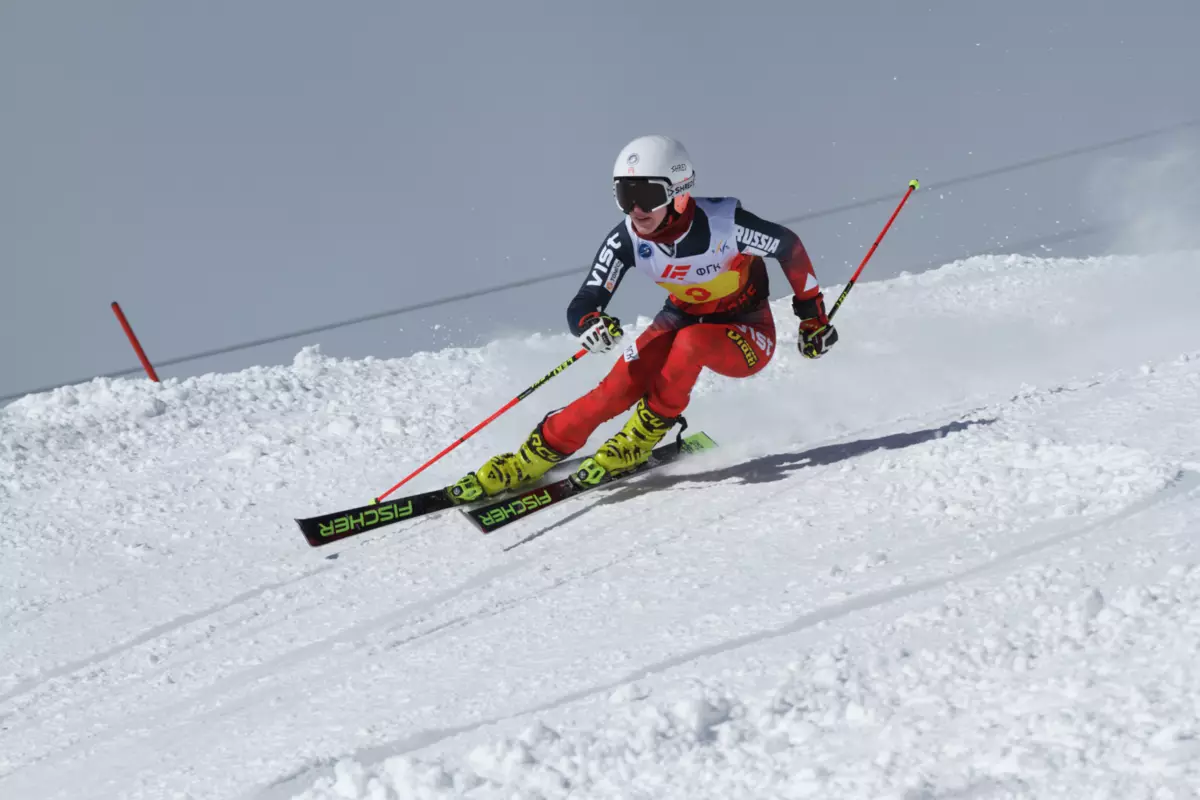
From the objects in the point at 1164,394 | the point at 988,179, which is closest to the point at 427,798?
the point at 1164,394

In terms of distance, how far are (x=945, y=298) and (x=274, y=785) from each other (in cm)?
728

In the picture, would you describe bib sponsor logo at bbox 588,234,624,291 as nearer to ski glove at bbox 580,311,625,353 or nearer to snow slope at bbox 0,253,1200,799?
ski glove at bbox 580,311,625,353

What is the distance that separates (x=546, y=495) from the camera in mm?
5410

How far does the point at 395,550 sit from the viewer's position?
516 cm

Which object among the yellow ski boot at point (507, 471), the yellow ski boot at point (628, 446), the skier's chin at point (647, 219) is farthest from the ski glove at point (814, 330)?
the yellow ski boot at point (507, 471)

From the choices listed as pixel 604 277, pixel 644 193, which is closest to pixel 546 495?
pixel 604 277

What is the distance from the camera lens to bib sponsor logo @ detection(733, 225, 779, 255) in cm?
525

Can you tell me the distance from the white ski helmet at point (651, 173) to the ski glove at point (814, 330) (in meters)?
0.93

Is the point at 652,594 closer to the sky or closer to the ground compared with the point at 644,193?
closer to the ground

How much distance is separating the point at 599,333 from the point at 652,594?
1516 mm

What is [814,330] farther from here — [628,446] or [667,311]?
[628,446]

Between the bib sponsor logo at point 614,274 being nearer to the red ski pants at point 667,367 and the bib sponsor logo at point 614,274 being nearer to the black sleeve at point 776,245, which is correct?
the red ski pants at point 667,367

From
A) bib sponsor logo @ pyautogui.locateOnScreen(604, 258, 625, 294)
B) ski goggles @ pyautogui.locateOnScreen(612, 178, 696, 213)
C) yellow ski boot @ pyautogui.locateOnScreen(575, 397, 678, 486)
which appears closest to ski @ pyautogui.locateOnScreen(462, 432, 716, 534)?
yellow ski boot @ pyautogui.locateOnScreen(575, 397, 678, 486)

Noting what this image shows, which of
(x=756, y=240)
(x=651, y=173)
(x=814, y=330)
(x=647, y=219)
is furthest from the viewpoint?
(x=814, y=330)
